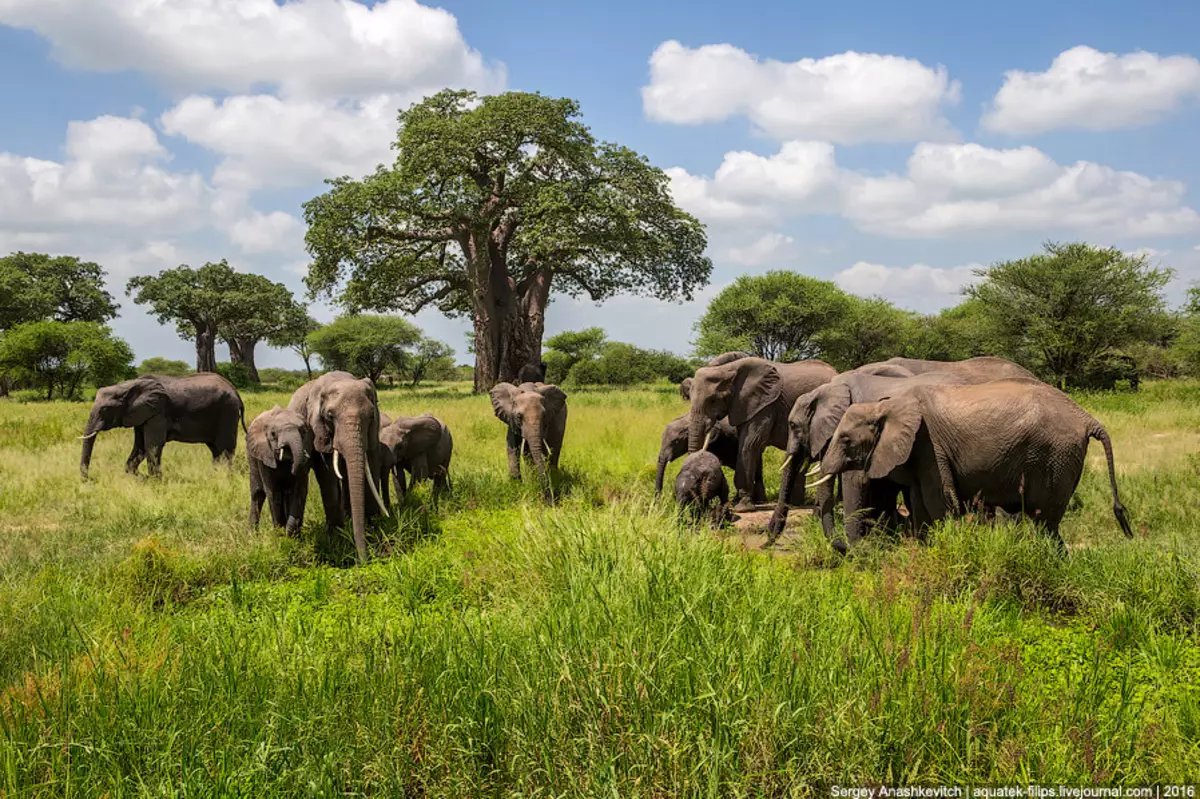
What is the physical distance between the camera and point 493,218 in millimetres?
24234

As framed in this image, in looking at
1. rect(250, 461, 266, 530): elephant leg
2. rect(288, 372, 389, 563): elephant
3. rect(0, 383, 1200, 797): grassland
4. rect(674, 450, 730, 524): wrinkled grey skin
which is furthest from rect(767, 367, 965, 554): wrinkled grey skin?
rect(250, 461, 266, 530): elephant leg

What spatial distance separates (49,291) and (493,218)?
3259 centimetres

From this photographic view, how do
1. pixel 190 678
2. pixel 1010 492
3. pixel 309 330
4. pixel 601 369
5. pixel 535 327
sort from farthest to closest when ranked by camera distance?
pixel 309 330
pixel 601 369
pixel 535 327
pixel 1010 492
pixel 190 678

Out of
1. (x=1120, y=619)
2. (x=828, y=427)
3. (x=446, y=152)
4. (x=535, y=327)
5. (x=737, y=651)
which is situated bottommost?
(x=1120, y=619)

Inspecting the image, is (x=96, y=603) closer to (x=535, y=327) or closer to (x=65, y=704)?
(x=65, y=704)

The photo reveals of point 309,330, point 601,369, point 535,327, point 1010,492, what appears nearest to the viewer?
point 1010,492

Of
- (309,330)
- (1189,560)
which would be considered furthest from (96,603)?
(309,330)

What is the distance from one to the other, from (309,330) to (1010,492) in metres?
52.7

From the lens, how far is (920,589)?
169 inches

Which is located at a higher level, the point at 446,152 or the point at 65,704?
the point at 446,152

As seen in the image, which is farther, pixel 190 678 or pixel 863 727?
pixel 190 678

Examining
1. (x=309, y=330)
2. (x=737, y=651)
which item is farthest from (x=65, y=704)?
(x=309, y=330)

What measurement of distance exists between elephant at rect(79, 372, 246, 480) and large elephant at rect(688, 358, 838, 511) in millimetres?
6686

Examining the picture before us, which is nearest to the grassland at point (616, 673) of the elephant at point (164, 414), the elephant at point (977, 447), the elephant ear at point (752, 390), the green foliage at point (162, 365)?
the elephant at point (977, 447)
